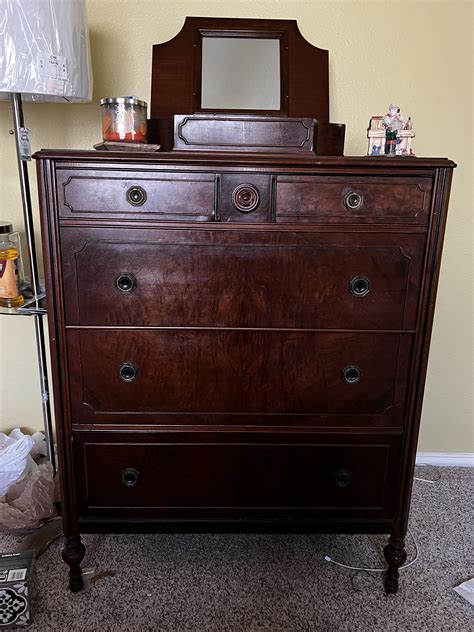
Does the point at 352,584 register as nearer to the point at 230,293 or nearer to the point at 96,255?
the point at 230,293

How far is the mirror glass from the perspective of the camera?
1.61m

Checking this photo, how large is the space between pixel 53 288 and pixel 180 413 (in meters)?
0.47

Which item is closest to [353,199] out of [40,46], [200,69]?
[200,69]

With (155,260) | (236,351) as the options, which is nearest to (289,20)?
(155,260)

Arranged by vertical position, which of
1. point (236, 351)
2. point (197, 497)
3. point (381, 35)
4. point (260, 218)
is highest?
point (381, 35)

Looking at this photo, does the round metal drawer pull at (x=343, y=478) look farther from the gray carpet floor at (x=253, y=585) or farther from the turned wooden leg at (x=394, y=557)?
the gray carpet floor at (x=253, y=585)

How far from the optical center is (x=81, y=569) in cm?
159

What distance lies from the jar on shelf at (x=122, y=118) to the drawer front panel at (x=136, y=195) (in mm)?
229

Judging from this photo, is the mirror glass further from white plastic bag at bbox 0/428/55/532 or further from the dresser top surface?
white plastic bag at bbox 0/428/55/532

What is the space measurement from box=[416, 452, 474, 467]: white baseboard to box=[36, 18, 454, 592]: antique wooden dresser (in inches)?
30.8

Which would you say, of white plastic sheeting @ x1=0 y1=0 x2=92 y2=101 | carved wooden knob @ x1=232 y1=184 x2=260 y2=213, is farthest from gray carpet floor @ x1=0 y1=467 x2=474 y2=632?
white plastic sheeting @ x1=0 y1=0 x2=92 y2=101

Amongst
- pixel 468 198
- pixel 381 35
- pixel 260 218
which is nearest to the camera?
pixel 260 218

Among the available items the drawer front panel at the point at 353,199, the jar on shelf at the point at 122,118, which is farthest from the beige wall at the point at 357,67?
the drawer front panel at the point at 353,199

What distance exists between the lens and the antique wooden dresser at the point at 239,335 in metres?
1.24
